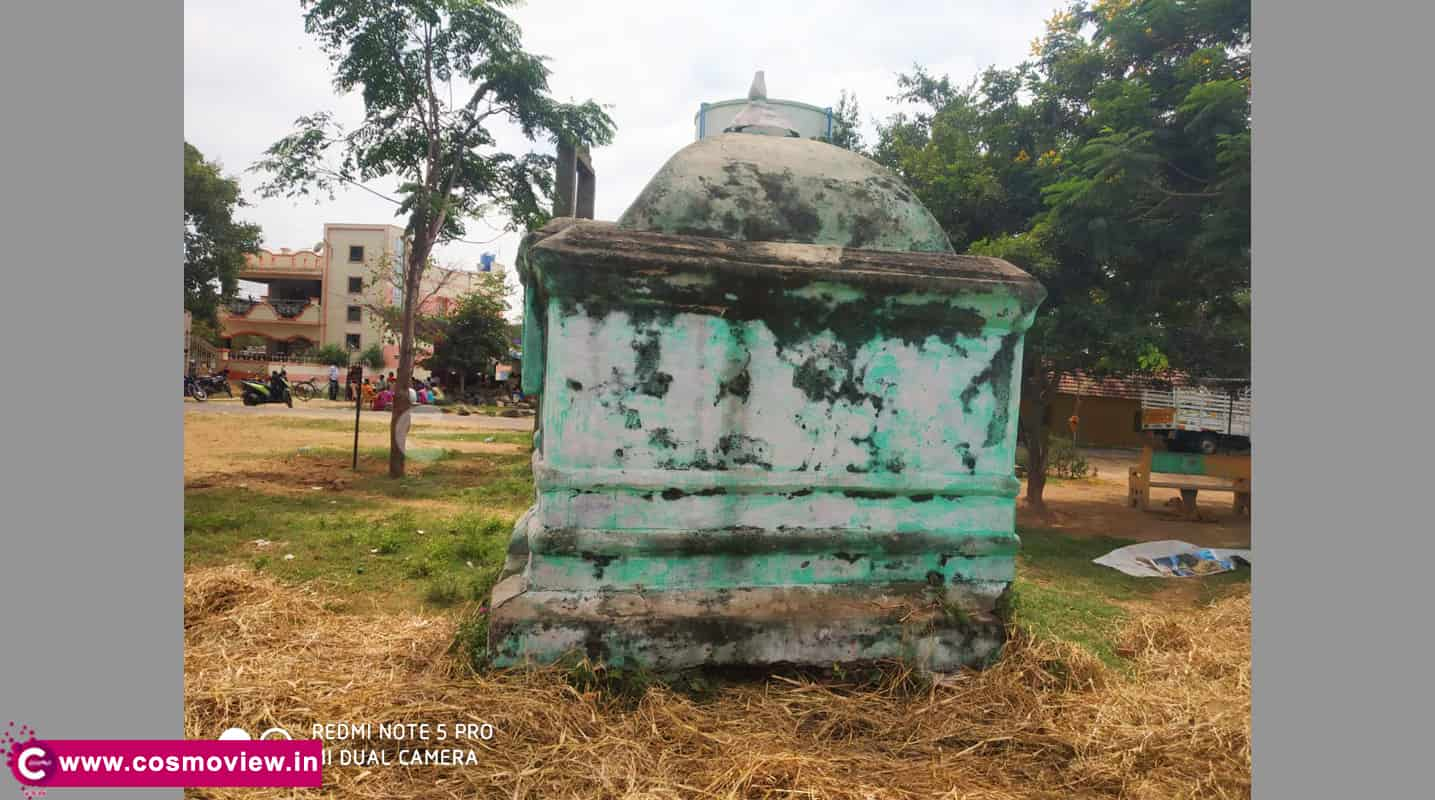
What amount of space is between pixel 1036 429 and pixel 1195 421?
11875 mm

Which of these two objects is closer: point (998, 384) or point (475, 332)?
point (998, 384)

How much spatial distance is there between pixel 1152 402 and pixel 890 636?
62.4 feet

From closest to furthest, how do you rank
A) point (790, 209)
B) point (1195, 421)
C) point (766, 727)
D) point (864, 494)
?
point (766, 727)
point (864, 494)
point (790, 209)
point (1195, 421)

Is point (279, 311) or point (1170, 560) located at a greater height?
point (279, 311)

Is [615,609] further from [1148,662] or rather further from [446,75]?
[446,75]

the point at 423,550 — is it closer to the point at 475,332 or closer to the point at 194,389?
the point at 194,389

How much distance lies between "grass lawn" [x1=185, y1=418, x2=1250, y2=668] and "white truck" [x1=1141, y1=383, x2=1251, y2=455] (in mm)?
11564

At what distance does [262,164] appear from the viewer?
9289 mm

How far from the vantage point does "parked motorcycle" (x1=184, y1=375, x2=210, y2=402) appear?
58.7 feet

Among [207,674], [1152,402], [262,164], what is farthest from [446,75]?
[1152,402]

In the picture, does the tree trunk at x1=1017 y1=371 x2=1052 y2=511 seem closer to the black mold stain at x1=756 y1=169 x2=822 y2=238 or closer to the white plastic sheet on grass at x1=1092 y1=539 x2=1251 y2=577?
the white plastic sheet on grass at x1=1092 y1=539 x2=1251 y2=577

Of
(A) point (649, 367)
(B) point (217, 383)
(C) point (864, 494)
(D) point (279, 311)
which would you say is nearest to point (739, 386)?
(A) point (649, 367)

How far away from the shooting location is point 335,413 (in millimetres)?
20375

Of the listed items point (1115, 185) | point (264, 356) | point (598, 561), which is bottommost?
point (598, 561)
